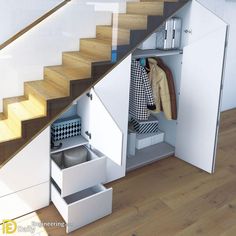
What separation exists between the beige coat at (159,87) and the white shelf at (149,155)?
1.37ft

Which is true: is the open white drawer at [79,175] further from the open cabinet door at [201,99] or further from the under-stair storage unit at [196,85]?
the open cabinet door at [201,99]

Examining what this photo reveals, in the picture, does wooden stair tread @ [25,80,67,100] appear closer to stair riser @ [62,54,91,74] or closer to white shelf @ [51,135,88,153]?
stair riser @ [62,54,91,74]

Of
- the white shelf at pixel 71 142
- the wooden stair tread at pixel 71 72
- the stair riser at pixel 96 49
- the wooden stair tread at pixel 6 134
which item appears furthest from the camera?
the white shelf at pixel 71 142

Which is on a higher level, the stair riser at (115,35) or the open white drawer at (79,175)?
the stair riser at (115,35)

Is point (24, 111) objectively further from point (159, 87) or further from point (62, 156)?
point (159, 87)

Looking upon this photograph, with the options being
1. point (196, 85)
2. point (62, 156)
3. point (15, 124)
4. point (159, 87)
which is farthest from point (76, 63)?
point (196, 85)

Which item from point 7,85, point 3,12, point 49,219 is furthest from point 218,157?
point 3,12

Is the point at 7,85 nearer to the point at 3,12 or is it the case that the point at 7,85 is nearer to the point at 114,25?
the point at 3,12

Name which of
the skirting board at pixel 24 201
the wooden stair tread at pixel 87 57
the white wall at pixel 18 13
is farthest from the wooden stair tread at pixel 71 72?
the skirting board at pixel 24 201

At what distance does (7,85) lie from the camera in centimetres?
239

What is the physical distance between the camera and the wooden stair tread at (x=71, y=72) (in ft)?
7.74

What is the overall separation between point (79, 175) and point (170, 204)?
83 centimetres

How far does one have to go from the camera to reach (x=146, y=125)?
347 cm

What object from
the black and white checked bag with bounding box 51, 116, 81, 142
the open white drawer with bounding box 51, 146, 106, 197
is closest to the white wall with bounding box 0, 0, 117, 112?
the black and white checked bag with bounding box 51, 116, 81, 142
